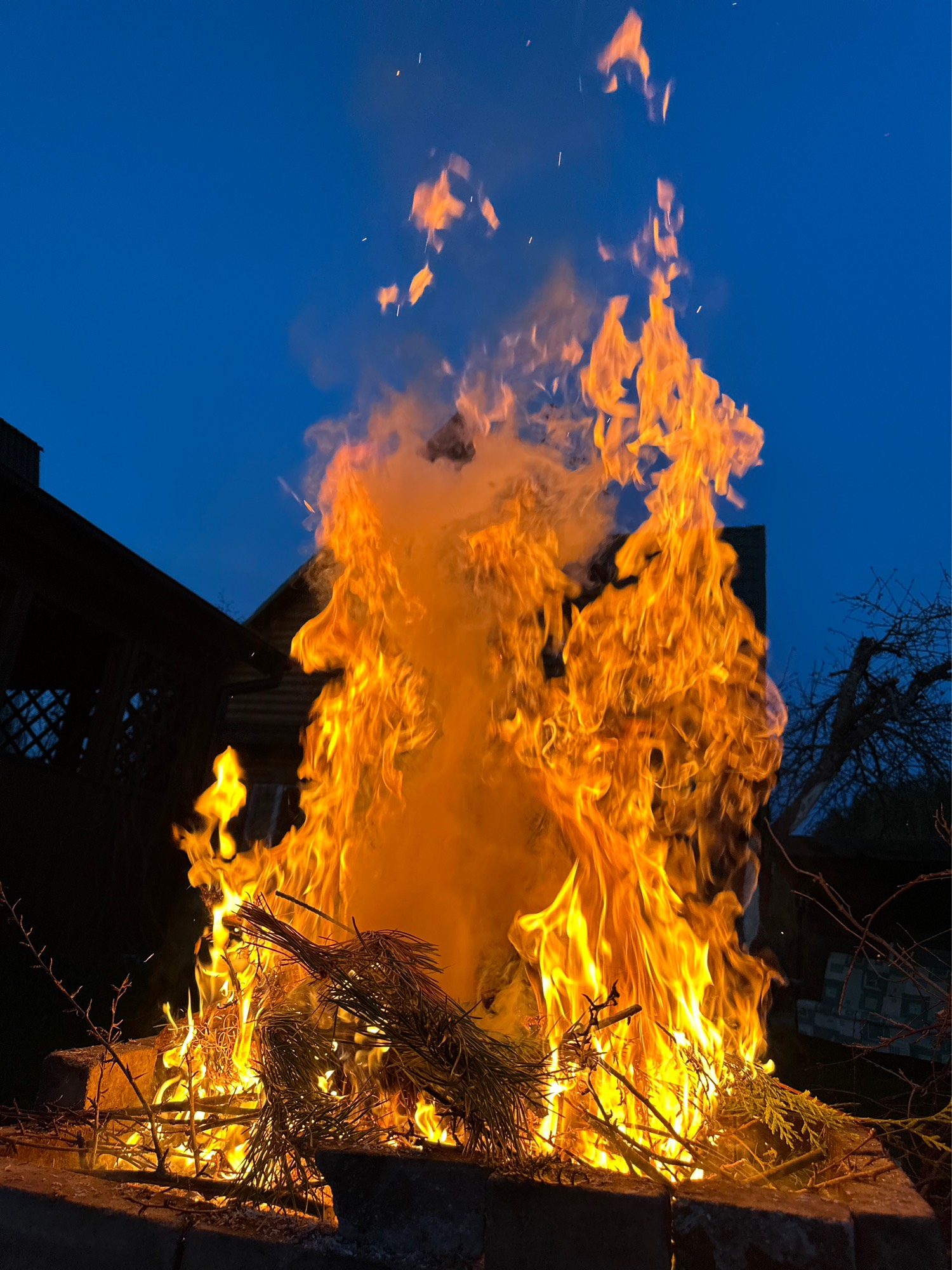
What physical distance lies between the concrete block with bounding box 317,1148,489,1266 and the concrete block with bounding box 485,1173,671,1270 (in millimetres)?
65

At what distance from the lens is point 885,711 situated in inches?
547

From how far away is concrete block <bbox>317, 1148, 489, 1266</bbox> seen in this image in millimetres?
1924

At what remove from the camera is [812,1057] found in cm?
848

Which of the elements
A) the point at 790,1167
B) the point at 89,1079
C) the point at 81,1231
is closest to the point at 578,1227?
the point at 790,1167

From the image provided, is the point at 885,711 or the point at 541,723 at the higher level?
the point at 885,711

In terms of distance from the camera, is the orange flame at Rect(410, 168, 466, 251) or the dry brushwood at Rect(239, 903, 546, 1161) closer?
the dry brushwood at Rect(239, 903, 546, 1161)

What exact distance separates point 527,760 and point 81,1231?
2620mm

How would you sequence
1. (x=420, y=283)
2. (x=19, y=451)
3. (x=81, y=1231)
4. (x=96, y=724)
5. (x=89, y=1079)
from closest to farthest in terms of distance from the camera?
(x=81, y=1231), (x=89, y=1079), (x=420, y=283), (x=96, y=724), (x=19, y=451)

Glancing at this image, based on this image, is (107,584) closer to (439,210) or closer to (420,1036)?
(439,210)

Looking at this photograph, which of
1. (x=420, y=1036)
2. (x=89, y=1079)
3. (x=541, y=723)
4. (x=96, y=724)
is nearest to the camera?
(x=420, y=1036)

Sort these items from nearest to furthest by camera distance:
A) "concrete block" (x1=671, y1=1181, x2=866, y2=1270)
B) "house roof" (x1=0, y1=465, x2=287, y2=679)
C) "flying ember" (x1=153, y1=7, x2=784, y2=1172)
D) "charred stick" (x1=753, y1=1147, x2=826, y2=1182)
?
"concrete block" (x1=671, y1=1181, x2=866, y2=1270) < "charred stick" (x1=753, y1=1147, x2=826, y2=1182) < "flying ember" (x1=153, y1=7, x2=784, y2=1172) < "house roof" (x1=0, y1=465, x2=287, y2=679)

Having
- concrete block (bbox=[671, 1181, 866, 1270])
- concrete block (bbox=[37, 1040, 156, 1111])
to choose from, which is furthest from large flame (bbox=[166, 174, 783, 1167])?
concrete block (bbox=[671, 1181, 866, 1270])

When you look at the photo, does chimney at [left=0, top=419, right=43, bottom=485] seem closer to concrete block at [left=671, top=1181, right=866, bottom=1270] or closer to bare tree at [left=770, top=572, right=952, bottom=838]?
concrete block at [left=671, top=1181, right=866, bottom=1270]

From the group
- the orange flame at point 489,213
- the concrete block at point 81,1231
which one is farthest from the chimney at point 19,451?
the concrete block at point 81,1231
